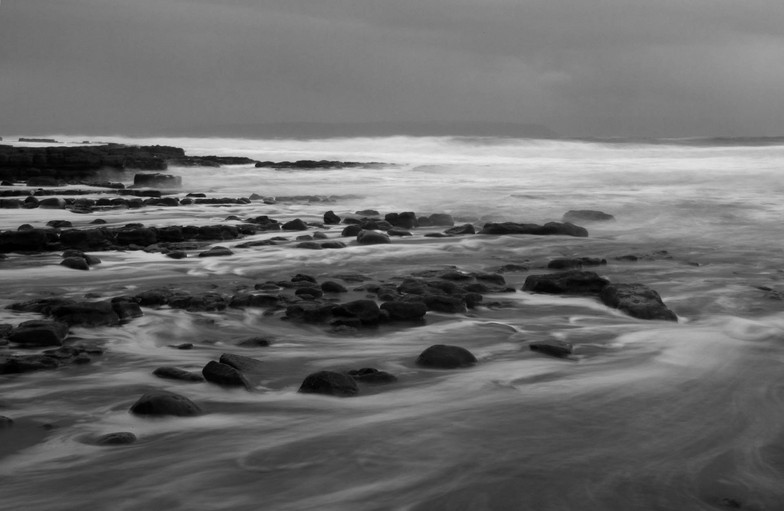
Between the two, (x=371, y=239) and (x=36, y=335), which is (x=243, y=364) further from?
(x=371, y=239)

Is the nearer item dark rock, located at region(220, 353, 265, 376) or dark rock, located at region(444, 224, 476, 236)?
dark rock, located at region(220, 353, 265, 376)

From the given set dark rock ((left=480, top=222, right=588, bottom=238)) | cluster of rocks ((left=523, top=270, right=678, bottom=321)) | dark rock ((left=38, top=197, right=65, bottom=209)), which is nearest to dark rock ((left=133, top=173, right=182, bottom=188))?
dark rock ((left=38, top=197, right=65, bottom=209))

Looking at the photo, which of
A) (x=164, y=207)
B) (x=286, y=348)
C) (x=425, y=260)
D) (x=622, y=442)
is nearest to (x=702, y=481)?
(x=622, y=442)

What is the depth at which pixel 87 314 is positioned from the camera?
15.1 feet

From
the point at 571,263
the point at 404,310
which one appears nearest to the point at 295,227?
the point at 571,263

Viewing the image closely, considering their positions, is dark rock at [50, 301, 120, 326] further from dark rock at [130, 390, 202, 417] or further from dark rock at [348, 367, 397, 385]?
dark rock at [348, 367, 397, 385]

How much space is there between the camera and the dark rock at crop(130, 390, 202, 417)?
3170 millimetres

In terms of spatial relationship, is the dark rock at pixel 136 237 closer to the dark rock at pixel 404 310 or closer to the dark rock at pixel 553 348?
the dark rock at pixel 404 310

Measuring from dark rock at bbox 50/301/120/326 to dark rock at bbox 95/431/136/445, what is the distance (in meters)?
1.72

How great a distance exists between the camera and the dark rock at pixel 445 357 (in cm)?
399

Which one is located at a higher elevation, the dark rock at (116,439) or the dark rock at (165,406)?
the dark rock at (165,406)

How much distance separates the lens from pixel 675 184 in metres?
19.9

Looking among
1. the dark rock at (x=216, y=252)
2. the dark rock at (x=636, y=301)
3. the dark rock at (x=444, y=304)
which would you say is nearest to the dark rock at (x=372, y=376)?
the dark rock at (x=444, y=304)

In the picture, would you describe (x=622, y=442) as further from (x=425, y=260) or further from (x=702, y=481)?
(x=425, y=260)
